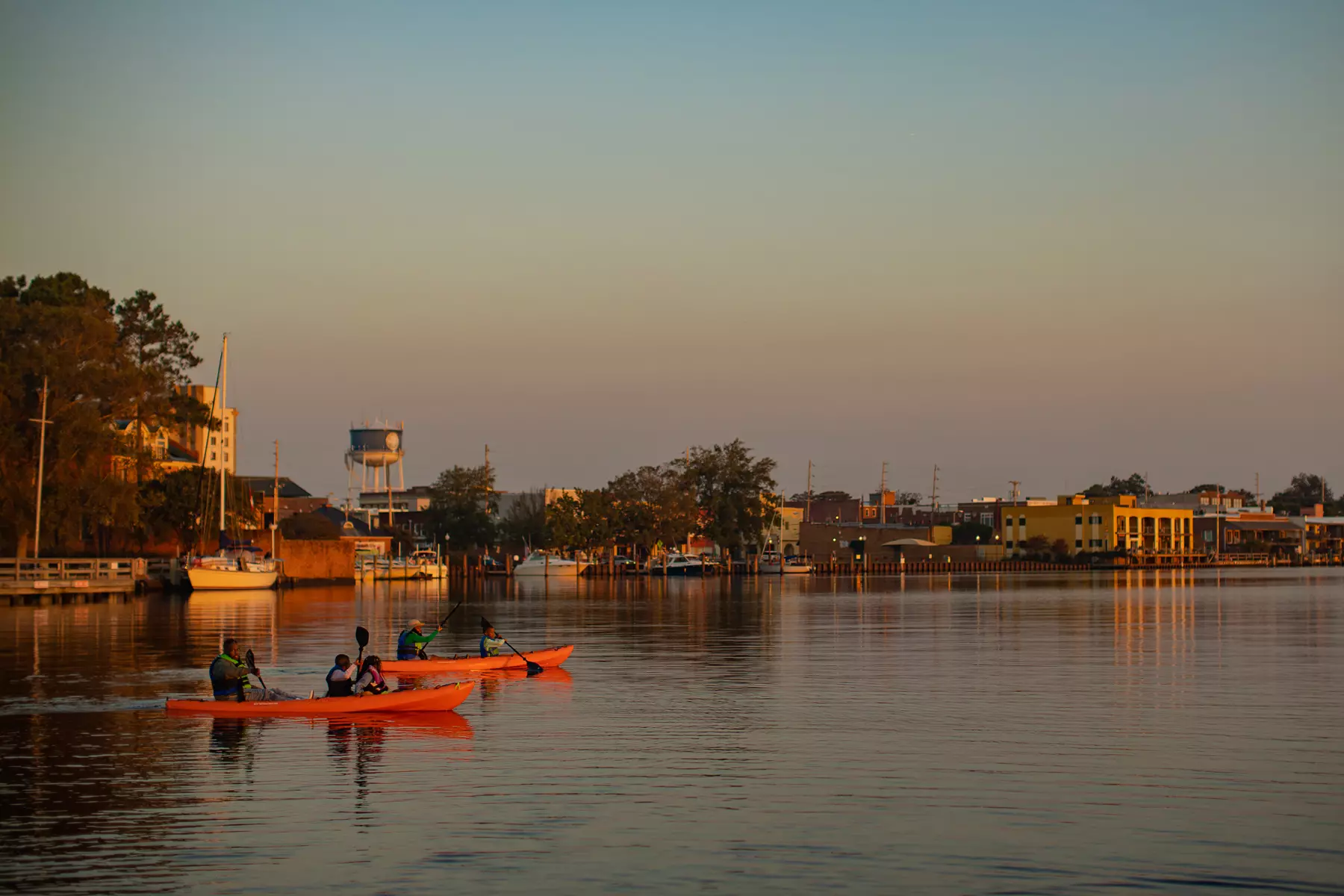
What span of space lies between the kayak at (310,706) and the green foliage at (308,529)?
94.2 meters

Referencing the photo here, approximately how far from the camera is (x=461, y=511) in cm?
16100

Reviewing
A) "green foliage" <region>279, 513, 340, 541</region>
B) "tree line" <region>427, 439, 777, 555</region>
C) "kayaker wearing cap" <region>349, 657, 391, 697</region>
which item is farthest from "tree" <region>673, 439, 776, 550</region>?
"kayaker wearing cap" <region>349, 657, 391, 697</region>

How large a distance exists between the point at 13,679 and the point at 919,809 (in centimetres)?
2568

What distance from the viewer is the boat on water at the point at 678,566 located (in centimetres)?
15725

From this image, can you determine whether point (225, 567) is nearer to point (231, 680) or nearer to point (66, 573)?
point (66, 573)

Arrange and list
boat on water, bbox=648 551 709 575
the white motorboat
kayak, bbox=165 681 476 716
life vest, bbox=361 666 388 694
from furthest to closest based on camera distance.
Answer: boat on water, bbox=648 551 709 575 → the white motorboat → life vest, bbox=361 666 388 694 → kayak, bbox=165 681 476 716

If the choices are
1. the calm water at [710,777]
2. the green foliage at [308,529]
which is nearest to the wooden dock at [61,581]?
the calm water at [710,777]

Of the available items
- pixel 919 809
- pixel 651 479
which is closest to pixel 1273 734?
pixel 919 809

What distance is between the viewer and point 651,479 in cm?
15938

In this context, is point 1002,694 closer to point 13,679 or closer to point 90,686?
point 90,686

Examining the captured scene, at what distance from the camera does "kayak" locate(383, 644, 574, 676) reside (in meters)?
37.8

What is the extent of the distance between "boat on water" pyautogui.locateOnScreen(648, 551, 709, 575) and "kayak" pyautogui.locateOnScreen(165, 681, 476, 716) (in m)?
128

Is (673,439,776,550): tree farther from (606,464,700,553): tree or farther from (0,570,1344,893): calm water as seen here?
(0,570,1344,893): calm water

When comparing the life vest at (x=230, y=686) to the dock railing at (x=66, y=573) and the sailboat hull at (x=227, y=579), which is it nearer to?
the dock railing at (x=66, y=573)
